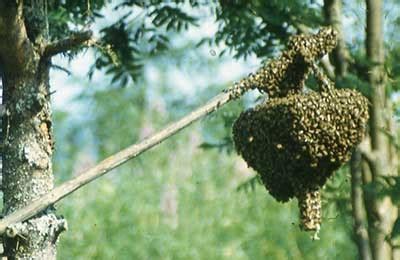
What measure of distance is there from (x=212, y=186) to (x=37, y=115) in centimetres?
1099

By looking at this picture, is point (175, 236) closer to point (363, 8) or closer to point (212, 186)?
point (212, 186)

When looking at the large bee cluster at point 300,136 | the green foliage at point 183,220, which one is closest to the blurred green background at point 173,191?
the green foliage at point 183,220

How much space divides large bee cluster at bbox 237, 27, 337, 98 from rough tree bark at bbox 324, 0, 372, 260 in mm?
2495

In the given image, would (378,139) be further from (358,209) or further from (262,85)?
(262,85)

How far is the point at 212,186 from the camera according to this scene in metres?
13.3

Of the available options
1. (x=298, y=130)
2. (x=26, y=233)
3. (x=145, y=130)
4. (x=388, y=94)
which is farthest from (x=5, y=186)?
(x=145, y=130)

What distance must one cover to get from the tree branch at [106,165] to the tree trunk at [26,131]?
16 cm

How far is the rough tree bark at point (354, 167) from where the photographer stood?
4.80 m

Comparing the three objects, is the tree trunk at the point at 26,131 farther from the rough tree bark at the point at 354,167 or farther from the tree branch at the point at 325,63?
the rough tree bark at the point at 354,167

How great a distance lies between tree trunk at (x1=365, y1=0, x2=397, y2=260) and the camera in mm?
4668

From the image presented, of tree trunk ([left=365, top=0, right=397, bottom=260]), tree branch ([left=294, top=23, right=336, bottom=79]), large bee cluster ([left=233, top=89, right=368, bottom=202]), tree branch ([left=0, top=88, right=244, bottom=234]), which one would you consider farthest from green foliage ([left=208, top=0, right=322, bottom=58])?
tree branch ([left=0, top=88, right=244, bottom=234])

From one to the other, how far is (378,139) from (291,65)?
8.83 ft

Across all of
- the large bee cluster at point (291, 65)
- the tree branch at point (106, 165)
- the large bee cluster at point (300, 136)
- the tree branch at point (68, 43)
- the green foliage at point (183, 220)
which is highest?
the tree branch at point (68, 43)

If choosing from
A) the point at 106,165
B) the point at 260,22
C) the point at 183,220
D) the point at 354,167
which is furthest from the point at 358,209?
the point at 183,220
